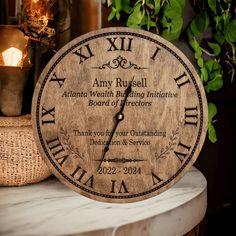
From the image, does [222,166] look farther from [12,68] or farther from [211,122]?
[12,68]

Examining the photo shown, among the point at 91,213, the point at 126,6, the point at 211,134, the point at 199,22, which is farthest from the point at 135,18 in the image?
the point at 91,213

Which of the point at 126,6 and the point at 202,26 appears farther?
the point at 202,26

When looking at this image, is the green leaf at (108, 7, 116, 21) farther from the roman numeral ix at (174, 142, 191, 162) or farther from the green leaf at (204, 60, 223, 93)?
the roman numeral ix at (174, 142, 191, 162)

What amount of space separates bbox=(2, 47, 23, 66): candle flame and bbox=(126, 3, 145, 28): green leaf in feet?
1.34

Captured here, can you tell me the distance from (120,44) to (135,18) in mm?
463

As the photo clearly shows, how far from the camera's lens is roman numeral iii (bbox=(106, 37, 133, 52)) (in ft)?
3.39

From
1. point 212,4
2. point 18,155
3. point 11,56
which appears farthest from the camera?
point 212,4

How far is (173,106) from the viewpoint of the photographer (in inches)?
41.0

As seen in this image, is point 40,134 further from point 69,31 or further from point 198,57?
point 198,57

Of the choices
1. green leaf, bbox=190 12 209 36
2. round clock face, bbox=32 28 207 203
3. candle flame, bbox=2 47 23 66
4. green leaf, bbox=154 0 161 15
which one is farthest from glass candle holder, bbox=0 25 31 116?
green leaf, bbox=190 12 209 36

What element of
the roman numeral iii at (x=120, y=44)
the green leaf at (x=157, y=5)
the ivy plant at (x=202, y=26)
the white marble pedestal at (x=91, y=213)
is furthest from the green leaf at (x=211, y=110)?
the roman numeral iii at (x=120, y=44)

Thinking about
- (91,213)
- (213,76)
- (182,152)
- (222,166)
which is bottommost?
(222,166)

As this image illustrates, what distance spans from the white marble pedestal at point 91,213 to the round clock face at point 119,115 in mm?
43

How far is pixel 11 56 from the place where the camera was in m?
1.20
